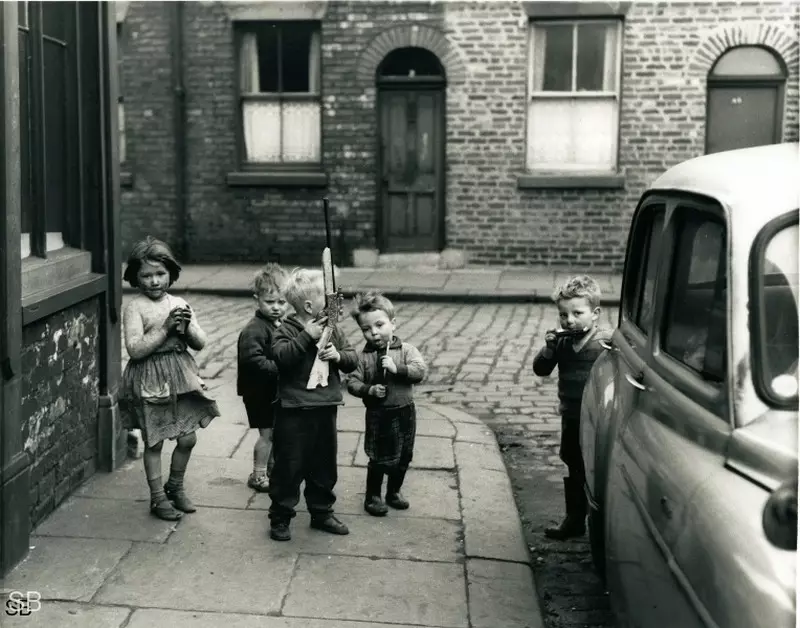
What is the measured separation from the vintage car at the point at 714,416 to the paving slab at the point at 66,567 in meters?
2.10

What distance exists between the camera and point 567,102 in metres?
14.2

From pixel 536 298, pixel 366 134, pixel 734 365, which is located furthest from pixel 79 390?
pixel 366 134

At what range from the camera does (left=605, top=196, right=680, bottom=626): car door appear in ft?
9.98

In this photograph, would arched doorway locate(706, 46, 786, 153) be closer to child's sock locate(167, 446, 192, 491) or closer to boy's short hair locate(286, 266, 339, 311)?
boy's short hair locate(286, 266, 339, 311)

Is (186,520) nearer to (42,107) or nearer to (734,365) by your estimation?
(42,107)

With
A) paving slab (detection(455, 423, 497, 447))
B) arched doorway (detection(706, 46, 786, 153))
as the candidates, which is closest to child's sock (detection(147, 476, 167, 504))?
paving slab (detection(455, 423, 497, 447))

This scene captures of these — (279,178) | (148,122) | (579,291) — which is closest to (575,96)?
(279,178)

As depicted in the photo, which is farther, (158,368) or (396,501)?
(396,501)

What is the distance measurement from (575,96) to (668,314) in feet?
37.2

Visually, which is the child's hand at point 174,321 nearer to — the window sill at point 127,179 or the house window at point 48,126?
the house window at point 48,126

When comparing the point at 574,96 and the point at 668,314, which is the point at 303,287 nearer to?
the point at 668,314

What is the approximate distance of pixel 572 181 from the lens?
Answer: 14211 mm

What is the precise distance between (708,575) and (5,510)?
9.69ft

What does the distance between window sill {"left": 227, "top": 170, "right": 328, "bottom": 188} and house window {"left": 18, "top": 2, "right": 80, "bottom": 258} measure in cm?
911
